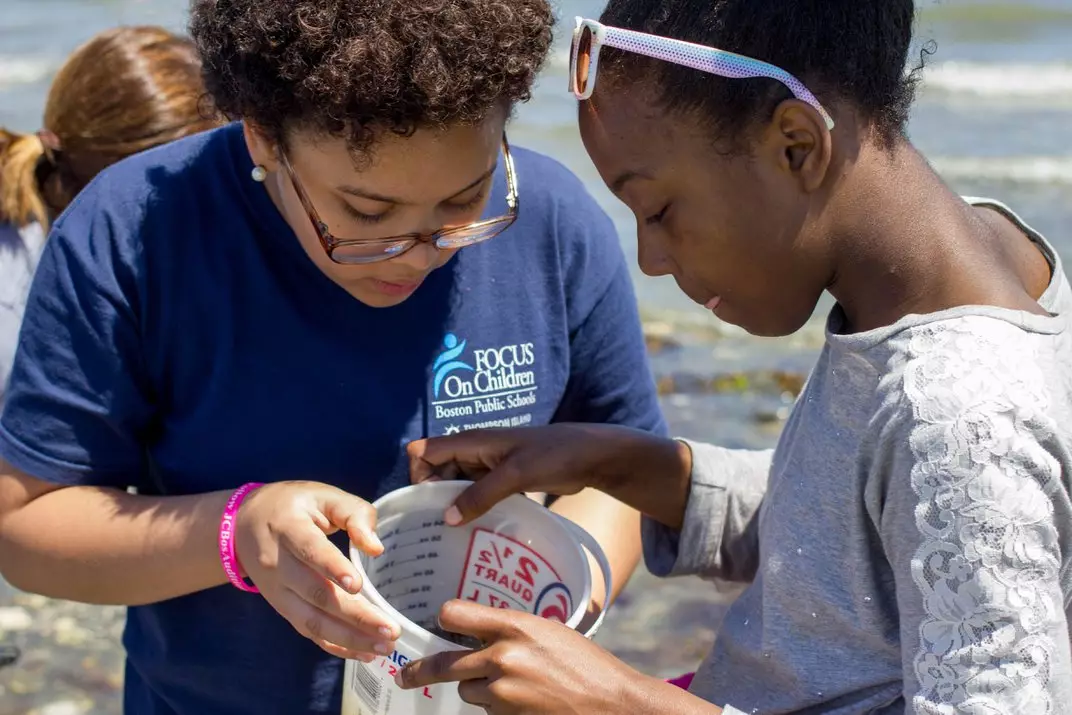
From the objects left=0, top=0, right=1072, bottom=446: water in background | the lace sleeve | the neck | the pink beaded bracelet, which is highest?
A: the neck

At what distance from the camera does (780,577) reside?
77.4 inches

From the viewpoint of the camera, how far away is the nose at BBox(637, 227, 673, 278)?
195 centimetres

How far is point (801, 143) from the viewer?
5.90 ft

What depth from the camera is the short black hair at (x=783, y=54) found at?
1779 millimetres

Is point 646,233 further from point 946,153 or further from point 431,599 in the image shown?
point 946,153

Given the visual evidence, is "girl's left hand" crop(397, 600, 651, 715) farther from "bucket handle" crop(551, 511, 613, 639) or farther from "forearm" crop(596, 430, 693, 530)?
"forearm" crop(596, 430, 693, 530)

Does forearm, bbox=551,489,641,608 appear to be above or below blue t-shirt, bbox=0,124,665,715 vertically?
below

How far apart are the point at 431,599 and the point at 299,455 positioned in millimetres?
338

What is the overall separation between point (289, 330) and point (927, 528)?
108 centimetres

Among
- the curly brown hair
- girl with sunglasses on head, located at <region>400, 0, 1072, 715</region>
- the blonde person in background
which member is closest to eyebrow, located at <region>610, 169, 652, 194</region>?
girl with sunglasses on head, located at <region>400, 0, 1072, 715</region>

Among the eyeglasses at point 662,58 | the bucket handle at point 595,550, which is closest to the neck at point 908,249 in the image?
the eyeglasses at point 662,58

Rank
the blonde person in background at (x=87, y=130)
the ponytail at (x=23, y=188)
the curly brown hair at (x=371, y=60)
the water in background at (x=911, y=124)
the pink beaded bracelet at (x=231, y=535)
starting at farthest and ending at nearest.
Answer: the water in background at (x=911, y=124)
the ponytail at (x=23, y=188)
the blonde person in background at (x=87, y=130)
the pink beaded bracelet at (x=231, y=535)
the curly brown hair at (x=371, y=60)

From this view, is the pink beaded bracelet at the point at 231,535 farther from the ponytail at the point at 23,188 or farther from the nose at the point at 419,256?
the ponytail at the point at 23,188

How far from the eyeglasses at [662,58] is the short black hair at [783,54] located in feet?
0.05
